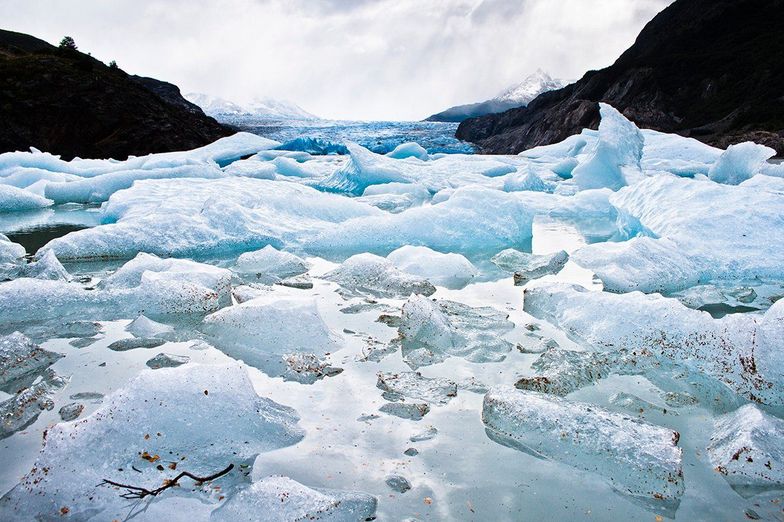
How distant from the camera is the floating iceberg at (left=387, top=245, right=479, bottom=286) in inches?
133

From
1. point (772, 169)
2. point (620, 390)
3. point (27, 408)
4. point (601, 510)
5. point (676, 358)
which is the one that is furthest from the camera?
point (772, 169)

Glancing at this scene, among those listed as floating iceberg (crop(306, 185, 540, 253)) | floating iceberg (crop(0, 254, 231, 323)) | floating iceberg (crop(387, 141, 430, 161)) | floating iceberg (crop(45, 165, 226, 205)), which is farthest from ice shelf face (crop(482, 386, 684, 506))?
floating iceberg (crop(387, 141, 430, 161))

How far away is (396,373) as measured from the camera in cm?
201

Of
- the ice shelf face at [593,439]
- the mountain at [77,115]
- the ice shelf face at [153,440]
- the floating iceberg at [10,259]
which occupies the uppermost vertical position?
the mountain at [77,115]

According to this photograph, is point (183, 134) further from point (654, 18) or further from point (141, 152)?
point (654, 18)

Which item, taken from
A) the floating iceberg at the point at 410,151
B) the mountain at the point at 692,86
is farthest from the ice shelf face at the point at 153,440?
the mountain at the point at 692,86

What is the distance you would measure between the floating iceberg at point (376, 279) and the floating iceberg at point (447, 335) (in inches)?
18.7

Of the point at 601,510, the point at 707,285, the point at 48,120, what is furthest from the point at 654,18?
the point at 601,510

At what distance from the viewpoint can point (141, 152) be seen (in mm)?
16391

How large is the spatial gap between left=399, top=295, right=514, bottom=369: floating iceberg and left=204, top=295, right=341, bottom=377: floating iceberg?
0.33 m

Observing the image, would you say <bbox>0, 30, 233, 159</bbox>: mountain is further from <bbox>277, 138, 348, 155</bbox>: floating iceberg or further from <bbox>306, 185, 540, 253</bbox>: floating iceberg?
<bbox>306, 185, 540, 253</bbox>: floating iceberg

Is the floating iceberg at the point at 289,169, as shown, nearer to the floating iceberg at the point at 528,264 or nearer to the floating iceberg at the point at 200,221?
the floating iceberg at the point at 200,221

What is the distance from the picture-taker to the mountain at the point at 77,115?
15508 mm

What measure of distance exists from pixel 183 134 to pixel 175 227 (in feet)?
50.1
